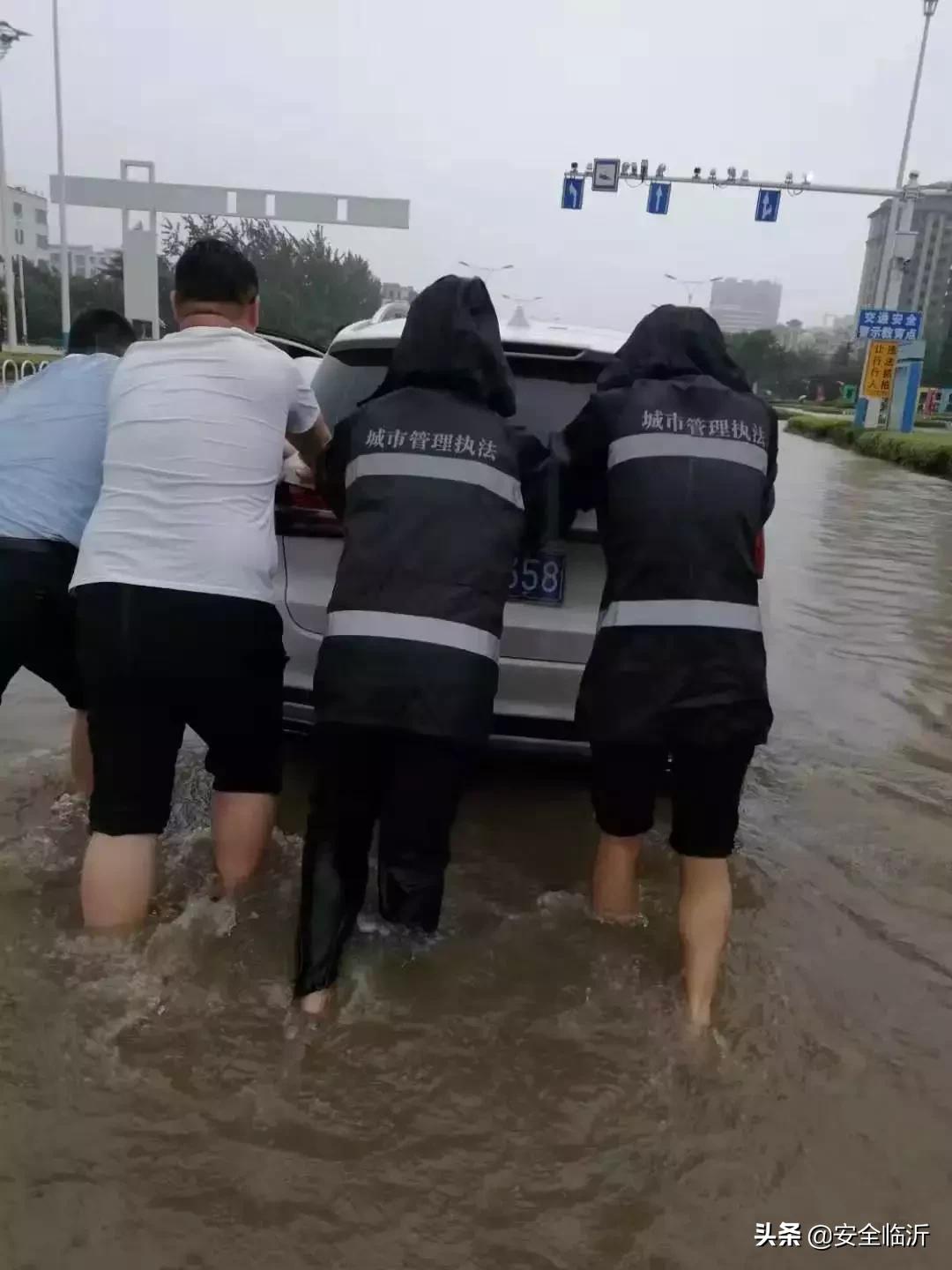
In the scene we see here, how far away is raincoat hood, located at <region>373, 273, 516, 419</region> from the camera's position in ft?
9.62

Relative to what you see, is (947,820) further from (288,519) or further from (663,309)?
(288,519)

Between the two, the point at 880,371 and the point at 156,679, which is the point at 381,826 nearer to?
the point at 156,679

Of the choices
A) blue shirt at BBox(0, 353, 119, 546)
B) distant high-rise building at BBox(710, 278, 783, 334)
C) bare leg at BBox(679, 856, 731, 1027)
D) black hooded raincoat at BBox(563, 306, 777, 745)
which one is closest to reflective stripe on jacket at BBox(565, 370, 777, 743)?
black hooded raincoat at BBox(563, 306, 777, 745)

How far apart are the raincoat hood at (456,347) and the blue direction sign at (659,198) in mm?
25434

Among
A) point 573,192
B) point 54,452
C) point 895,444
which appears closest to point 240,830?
point 54,452

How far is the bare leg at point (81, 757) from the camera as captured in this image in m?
3.99

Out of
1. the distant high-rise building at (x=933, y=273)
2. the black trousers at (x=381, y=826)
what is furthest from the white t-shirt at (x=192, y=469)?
the distant high-rise building at (x=933, y=273)

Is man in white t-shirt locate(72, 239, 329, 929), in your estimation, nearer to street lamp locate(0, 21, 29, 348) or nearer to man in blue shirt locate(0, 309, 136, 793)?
man in blue shirt locate(0, 309, 136, 793)

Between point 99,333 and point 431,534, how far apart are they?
4.96ft

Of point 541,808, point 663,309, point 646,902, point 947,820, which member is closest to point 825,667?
point 947,820

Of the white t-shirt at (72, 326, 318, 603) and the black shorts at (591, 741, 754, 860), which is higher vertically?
the white t-shirt at (72, 326, 318, 603)

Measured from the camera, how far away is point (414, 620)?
9.18 ft

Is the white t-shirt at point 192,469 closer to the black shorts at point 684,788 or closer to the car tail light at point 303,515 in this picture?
the car tail light at point 303,515

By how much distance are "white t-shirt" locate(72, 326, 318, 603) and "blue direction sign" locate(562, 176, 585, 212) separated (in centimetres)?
2480
